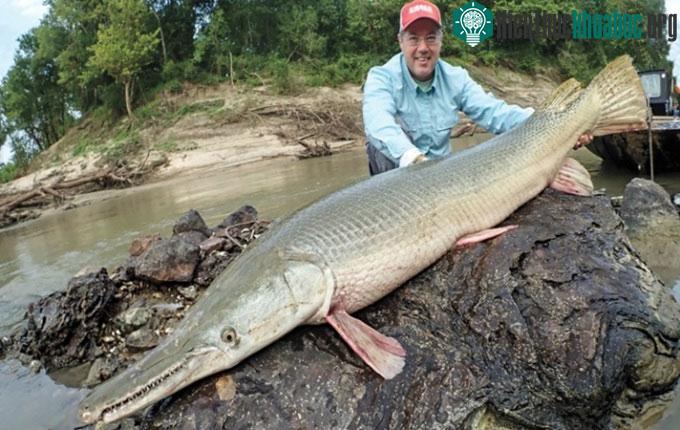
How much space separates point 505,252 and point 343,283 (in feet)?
3.01

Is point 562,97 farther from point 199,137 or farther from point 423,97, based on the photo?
point 199,137

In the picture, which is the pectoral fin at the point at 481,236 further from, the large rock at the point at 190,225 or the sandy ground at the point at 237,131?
the sandy ground at the point at 237,131

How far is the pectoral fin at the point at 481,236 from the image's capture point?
2871 mm

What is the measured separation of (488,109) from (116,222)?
9.66m

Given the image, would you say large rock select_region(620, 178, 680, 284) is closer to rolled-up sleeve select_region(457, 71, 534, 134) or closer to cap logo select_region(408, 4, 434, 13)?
rolled-up sleeve select_region(457, 71, 534, 134)

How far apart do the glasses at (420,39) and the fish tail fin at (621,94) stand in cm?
125

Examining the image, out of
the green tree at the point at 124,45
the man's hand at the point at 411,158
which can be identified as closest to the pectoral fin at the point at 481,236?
the man's hand at the point at 411,158

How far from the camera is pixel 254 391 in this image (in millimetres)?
2100

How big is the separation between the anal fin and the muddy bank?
21 cm

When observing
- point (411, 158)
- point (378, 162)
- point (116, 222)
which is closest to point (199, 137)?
point (116, 222)

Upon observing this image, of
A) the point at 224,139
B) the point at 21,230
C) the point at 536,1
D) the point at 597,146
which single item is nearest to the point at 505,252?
the point at 597,146

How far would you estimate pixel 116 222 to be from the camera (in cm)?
1186

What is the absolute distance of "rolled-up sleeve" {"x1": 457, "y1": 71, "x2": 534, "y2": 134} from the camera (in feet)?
14.3

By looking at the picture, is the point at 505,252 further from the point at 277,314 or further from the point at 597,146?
the point at 597,146
